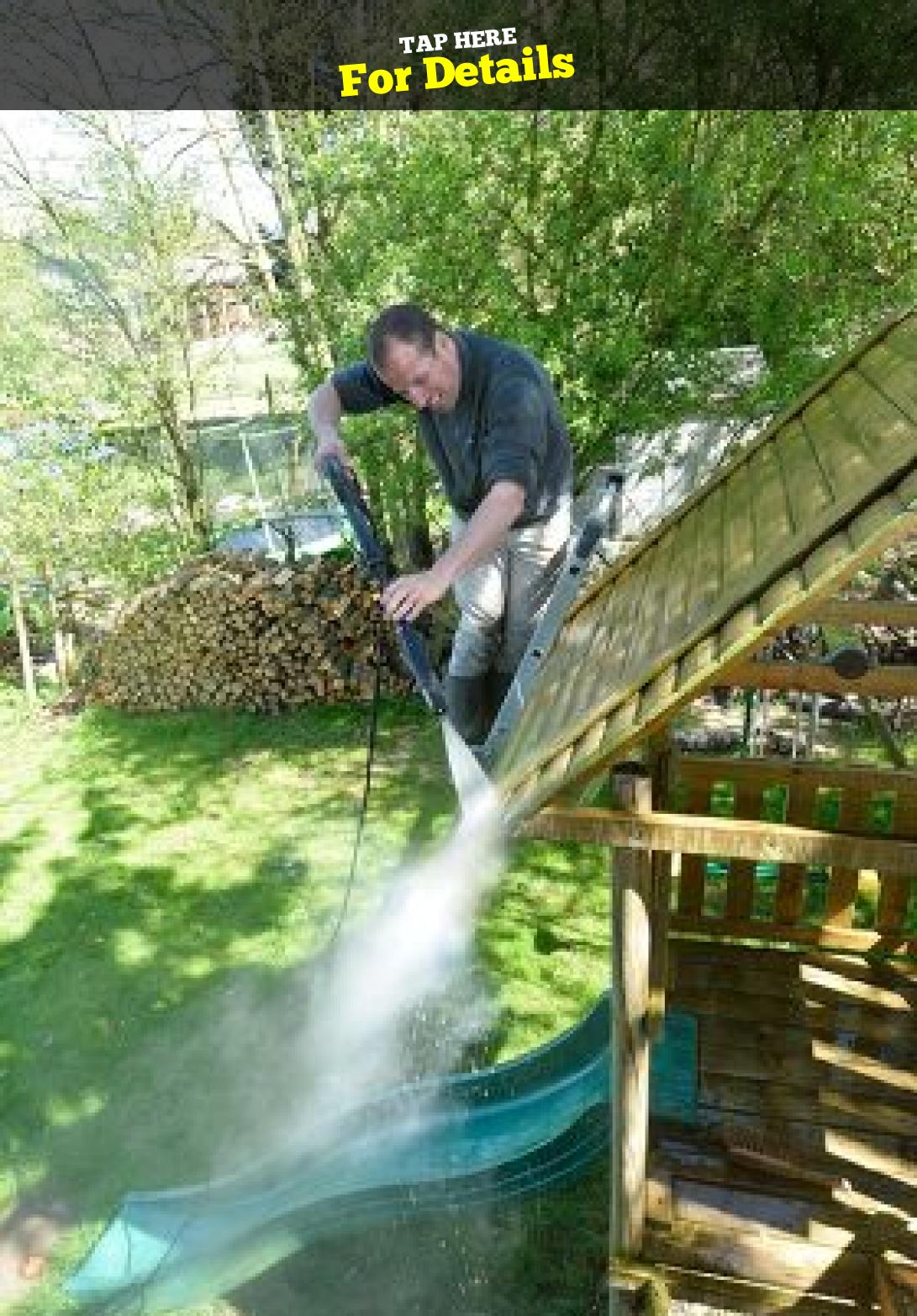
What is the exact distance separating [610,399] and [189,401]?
5.50 metres

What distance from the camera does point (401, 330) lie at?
158 inches

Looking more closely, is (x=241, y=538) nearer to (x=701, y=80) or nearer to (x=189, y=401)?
(x=189, y=401)

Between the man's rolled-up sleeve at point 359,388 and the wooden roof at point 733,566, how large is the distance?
1644mm

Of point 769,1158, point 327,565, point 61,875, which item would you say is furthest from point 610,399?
point 769,1158

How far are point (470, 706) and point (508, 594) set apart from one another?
0.79 meters

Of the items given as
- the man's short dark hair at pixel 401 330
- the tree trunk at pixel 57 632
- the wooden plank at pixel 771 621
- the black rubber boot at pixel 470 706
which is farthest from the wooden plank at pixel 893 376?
the tree trunk at pixel 57 632

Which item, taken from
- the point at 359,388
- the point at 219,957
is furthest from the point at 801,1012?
the point at 219,957

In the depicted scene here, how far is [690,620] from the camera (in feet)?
8.50

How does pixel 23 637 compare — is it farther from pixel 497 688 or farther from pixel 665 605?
pixel 665 605

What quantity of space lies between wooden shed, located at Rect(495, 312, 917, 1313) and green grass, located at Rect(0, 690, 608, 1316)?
1166mm

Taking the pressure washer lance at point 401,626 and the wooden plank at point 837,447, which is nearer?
the wooden plank at point 837,447

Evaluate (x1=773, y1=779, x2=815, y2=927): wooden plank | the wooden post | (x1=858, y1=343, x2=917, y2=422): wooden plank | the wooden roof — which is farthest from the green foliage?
the wooden post

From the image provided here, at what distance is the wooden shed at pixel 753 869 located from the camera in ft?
8.02

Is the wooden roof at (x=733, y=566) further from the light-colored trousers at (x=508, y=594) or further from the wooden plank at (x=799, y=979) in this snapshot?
the wooden plank at (x=799, y=979)
